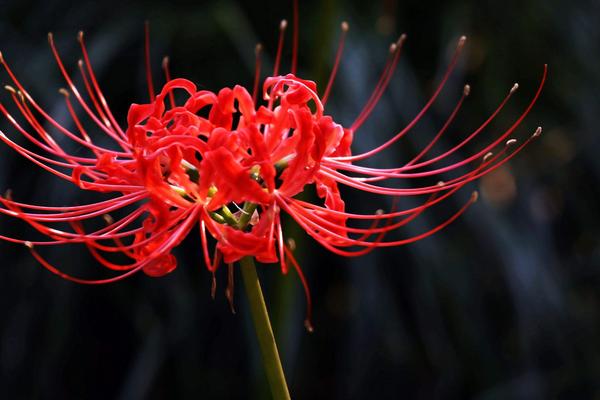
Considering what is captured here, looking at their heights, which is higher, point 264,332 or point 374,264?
point 374,264

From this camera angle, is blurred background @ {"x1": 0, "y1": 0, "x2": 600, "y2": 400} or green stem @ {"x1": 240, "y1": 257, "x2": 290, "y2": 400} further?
blurred background @ {"x1": 0, "y1": 0, "x2": 600, "y2": 400}

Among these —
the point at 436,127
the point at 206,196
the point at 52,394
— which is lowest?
the point at 52,394

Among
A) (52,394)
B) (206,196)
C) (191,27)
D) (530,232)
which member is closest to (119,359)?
(52,394)

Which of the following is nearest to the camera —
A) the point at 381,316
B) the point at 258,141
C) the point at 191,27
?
the point at 258,141

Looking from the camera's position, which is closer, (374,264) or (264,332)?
(264,332)

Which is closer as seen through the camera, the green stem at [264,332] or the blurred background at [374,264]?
the green stem at [264,332]

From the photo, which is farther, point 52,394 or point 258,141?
point 52,394

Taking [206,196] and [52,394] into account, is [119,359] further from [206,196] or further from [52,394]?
[206,196]

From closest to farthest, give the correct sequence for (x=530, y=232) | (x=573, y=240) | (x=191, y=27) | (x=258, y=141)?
(x=258, y=141), (x=530, y=232), (x=573, y=240), (x=191, y=27)
